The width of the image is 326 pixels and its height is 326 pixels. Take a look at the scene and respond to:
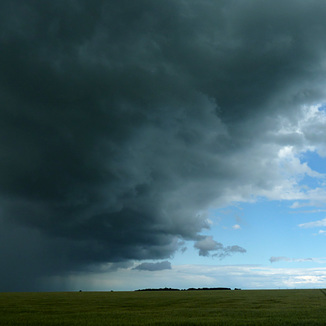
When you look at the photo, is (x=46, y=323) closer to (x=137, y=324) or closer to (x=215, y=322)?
(x=137, y=324)

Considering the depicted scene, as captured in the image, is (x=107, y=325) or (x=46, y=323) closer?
(x=107, y=325)

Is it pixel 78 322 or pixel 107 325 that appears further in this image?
pixel 78 322

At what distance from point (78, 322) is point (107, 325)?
3.68m

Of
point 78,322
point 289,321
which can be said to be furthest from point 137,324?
point 289,321

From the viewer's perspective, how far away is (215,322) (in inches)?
1046

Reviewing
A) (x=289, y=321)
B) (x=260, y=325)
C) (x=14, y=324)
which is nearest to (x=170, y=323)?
(x=260, y=325)

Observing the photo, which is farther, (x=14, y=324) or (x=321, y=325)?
(x=14, y=324)

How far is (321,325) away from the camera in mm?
24203

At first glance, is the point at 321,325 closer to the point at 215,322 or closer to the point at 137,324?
the point at 215,322

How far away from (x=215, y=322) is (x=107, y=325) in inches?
350

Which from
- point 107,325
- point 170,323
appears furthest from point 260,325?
point 107,325

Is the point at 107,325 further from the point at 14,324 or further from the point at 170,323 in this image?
the point at 14,324

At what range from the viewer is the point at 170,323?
26141mm

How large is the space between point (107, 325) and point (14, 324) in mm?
8336
